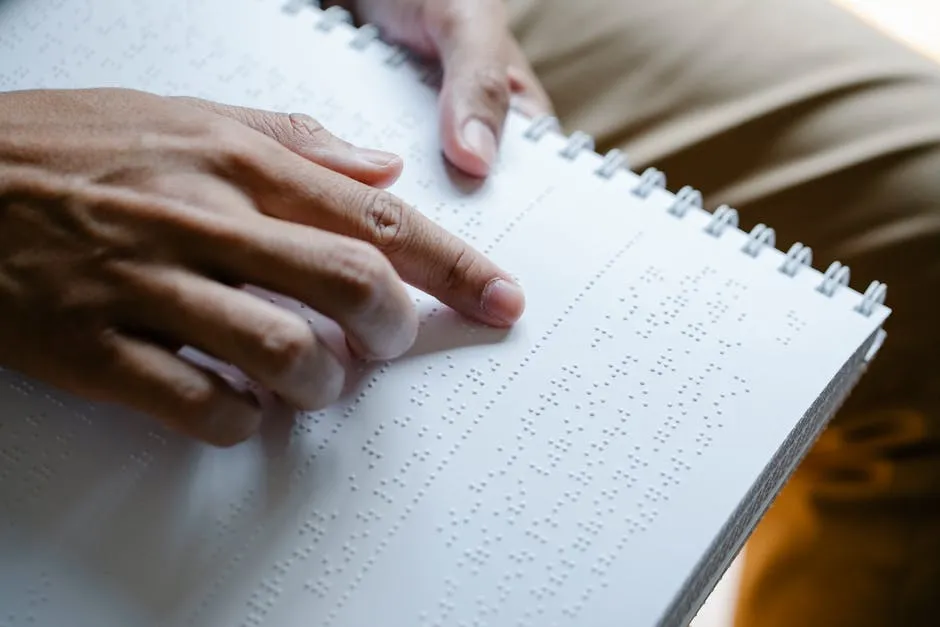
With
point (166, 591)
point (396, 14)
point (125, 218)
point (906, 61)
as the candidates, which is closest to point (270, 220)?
point (125, 218)

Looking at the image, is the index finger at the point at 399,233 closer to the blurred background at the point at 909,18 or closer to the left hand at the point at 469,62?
the left hand at the point at 469,62

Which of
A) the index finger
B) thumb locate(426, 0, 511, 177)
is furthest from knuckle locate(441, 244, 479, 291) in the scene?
thumb locate(426, 0, 511, 177)

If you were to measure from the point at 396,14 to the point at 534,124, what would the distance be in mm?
174

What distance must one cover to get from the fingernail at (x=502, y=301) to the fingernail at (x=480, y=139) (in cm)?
12

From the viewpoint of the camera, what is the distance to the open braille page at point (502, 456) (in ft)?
1.65

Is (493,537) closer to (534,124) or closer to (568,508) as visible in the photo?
(568,508)

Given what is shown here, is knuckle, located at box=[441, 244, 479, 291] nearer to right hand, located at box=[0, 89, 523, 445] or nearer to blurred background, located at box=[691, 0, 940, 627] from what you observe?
right hand, located at box=[0, 89, 523, 445]

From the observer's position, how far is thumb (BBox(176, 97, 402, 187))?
24.4 inches

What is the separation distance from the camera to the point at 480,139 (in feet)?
2.22

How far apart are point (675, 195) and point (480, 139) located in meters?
0.14

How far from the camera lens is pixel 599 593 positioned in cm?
50

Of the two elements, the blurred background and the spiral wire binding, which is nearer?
the spiral wire binding

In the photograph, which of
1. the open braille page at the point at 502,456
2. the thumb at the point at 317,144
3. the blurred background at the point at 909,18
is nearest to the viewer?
the open braille page at the point at 502,456

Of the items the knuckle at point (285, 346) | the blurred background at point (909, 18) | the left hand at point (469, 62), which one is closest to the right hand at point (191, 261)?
the knuckle at point (285, 346)
